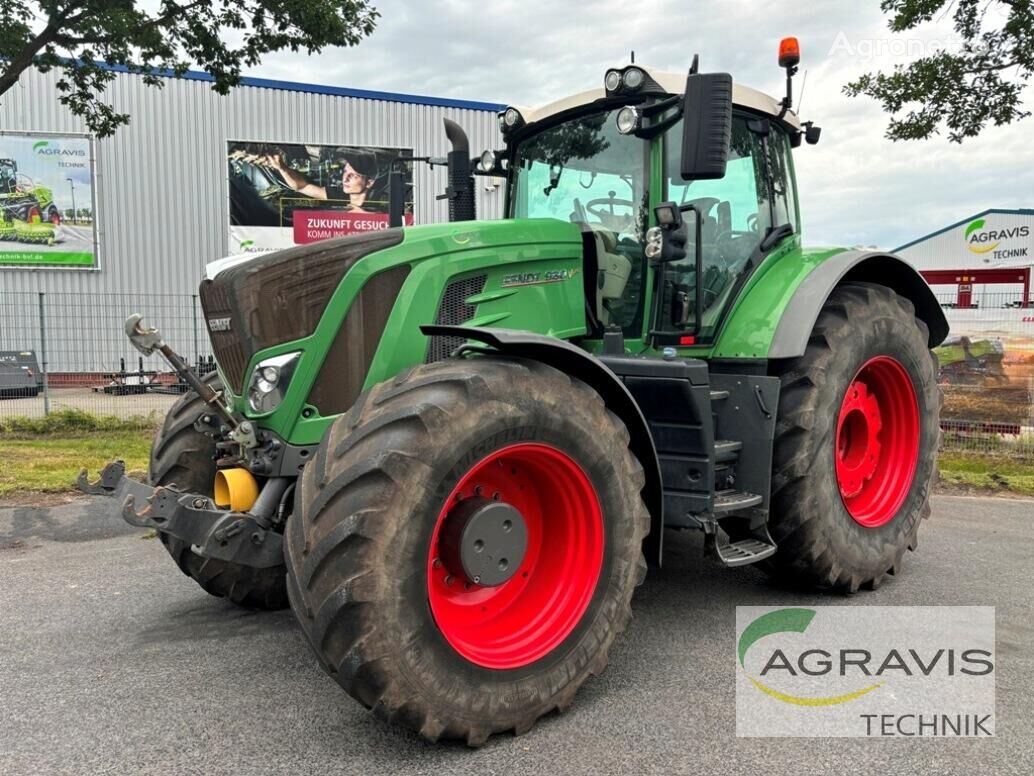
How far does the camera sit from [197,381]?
10.4 ft

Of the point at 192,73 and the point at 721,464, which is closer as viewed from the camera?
the point at 721,464

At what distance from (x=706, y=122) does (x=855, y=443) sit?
225 centimetres

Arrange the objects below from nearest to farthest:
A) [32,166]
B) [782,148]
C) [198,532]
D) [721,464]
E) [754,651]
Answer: [198,532]
[754,651]
[721,464]
[782,148]
[32,166]

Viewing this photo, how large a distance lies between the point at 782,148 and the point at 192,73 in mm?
16363

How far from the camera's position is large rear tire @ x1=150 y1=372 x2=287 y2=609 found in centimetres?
365

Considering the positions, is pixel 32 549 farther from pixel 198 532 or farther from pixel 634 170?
pixel 634 170

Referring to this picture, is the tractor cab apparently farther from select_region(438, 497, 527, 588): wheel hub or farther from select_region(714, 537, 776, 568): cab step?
select_region(438, 497, 527, 588): wheel hub

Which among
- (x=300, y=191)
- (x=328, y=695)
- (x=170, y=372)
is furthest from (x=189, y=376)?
(x=300, y=191)

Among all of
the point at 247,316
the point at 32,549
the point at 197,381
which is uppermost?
the point at 247,316

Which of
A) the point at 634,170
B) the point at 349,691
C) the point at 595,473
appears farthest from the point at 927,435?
the point at 349,691

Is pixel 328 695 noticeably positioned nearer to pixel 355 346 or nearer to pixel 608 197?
pixel 355 346

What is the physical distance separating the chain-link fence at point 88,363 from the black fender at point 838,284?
759 centimetres

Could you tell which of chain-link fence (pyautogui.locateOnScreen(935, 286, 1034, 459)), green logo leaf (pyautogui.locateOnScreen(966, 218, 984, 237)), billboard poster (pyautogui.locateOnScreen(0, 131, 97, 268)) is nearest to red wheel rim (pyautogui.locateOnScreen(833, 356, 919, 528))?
chain-link fence (pyautogui.locateOnScreen(935, 286, 1034, 459))

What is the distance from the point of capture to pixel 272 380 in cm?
304
